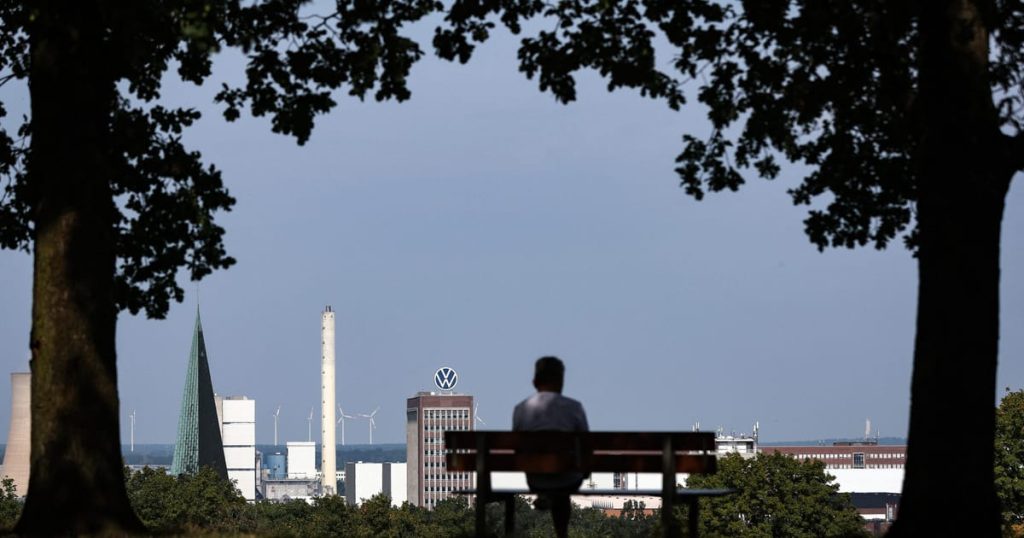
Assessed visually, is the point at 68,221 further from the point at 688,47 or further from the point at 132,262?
the point at 688,47

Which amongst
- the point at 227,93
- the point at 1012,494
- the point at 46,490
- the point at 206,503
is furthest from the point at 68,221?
the point at 206,503

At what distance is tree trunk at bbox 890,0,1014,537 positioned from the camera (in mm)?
11805

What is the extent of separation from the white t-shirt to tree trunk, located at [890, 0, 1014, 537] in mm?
2797

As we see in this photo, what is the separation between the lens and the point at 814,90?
53.4ft

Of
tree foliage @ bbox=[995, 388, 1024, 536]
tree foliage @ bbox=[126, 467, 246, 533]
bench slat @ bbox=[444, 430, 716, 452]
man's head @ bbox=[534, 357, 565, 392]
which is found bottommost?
tree foliage @ bbox=[126, 467, 246, 533]

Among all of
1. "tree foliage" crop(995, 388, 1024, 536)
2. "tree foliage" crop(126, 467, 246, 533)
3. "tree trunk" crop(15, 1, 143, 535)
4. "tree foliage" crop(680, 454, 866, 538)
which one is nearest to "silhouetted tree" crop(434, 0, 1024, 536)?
Answer: "tree trunk" crop(15, 1, 143, 535)

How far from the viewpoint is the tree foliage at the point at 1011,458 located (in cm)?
6762

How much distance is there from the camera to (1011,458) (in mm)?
69875

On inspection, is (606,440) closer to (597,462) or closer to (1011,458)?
(597,462)

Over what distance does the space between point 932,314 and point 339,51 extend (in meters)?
7.42

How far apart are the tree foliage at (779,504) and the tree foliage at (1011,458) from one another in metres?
13.3

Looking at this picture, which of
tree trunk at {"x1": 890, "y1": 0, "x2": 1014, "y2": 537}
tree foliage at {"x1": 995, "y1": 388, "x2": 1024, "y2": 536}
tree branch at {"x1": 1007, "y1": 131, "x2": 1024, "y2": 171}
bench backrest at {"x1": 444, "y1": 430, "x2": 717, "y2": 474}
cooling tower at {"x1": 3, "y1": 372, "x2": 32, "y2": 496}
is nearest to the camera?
tree trunk at {"x1": 890, "y1": 0, "x2": 1014, "y2": 537}

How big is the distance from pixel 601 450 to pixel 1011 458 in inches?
2417

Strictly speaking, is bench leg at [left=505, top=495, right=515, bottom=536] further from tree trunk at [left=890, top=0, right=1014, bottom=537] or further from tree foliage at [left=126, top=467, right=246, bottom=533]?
tree foliage at [left=126, top=467, right=246, bottom=533]
